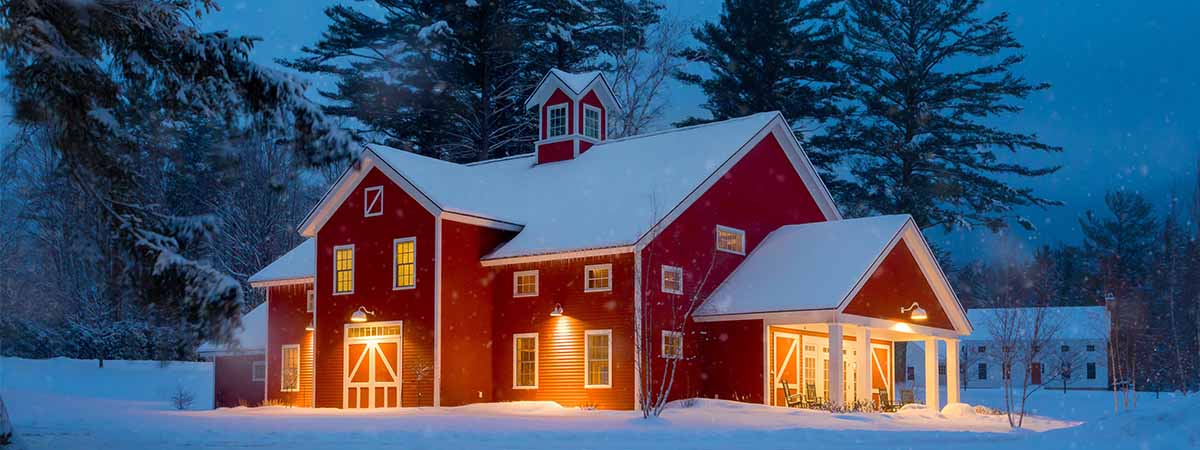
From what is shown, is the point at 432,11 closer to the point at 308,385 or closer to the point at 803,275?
the point at 308,385

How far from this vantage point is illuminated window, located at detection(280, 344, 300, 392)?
3428 centimetres

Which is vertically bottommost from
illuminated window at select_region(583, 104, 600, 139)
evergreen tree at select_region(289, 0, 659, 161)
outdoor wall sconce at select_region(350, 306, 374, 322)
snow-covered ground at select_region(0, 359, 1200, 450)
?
snow-covered ground at select_region(0, 359, 1200, 450)

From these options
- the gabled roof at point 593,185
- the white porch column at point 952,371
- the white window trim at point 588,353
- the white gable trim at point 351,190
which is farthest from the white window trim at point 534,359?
the white porch column at point 952,371

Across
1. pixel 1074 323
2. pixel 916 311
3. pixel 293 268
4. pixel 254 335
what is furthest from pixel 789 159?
pixel 1074 323

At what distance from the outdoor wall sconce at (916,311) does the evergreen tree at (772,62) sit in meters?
15.7

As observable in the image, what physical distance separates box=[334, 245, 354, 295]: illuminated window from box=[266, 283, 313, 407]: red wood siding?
2.91 m

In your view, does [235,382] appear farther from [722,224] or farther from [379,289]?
[722,224]

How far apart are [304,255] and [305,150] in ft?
72.4

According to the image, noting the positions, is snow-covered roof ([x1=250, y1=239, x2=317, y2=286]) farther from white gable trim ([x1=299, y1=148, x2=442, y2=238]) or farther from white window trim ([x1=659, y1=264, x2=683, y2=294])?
white window trim ([x1=659, y1=264, x2=683, y2=294])

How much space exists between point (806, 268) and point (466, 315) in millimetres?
8026

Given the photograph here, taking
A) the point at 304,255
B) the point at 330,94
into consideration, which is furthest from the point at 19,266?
the point at 304,255

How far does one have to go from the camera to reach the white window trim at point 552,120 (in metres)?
34.7

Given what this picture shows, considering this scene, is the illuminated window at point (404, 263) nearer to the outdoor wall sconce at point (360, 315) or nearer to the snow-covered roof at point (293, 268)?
the outdoor wall sconce at point (360, 315)

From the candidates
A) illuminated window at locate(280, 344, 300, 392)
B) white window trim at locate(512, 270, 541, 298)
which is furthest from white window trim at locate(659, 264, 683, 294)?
illuminated window at locate(280, 344, 300, 392)
